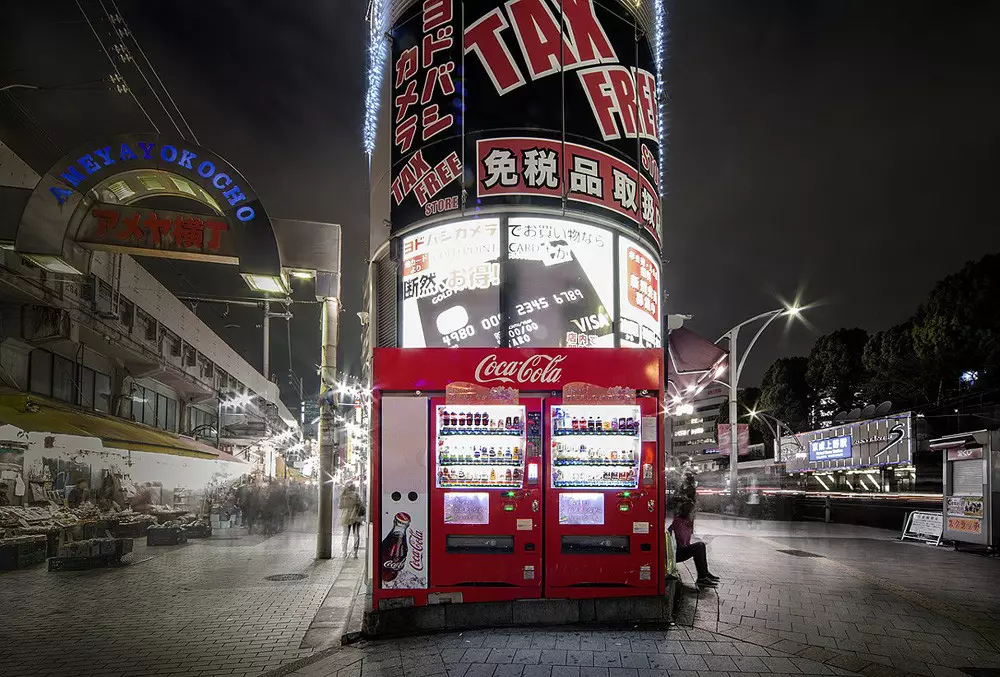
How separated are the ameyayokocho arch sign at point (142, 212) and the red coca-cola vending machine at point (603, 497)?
5.14m

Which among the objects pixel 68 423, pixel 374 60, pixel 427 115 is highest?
pixel 374 60

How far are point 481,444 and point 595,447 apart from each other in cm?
128

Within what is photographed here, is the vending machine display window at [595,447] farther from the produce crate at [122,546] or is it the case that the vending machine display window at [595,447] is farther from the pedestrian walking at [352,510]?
the produce crate at [122,546]

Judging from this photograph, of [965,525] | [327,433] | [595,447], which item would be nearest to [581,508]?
[595,447]

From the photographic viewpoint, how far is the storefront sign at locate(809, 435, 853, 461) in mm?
29875

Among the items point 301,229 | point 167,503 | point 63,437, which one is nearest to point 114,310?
point 63,437

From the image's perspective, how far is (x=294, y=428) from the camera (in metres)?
77.6

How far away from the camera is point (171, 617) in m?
8.78

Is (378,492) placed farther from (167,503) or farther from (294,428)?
(294,428)

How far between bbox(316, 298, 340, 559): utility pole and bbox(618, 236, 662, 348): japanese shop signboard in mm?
6391

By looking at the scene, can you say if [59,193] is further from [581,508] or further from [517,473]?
[581,508]

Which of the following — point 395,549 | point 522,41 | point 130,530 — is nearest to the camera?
point 395,549

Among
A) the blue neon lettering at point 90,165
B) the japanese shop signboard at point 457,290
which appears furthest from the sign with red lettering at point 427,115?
the blue neon lettering at point 90,165

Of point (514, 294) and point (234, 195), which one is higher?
point (234, 195)
